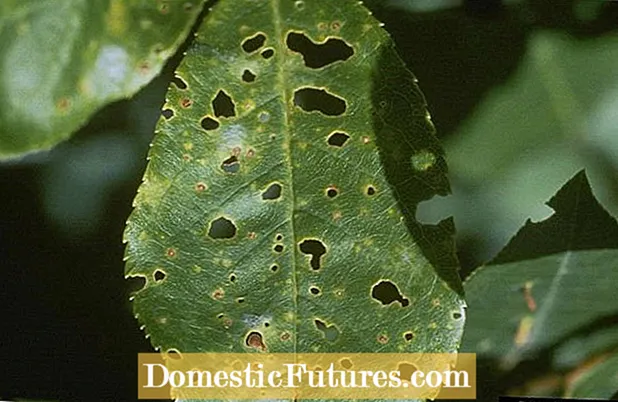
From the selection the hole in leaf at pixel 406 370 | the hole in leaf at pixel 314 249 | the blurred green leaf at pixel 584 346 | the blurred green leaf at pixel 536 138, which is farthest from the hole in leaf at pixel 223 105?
the blurred green leaf at pixel 584 346

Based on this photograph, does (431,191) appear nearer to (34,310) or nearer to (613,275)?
(613,275)

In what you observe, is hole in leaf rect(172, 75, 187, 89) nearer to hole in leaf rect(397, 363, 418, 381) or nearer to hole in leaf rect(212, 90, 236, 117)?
hole in leaf rect(212, 90, 236, 117)

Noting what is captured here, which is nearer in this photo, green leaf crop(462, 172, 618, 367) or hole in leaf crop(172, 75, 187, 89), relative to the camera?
hole in leaf crop(172, 75, 187, 89)

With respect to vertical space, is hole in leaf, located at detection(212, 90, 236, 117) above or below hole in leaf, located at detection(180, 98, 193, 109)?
above

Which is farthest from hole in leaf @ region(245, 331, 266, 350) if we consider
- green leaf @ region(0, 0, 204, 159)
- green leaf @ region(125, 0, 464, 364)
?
green leaf @ region(0, 0, 204, 159)

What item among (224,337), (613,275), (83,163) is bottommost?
(224,337)

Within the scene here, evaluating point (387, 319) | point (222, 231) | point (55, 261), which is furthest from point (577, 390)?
point (55, 261)

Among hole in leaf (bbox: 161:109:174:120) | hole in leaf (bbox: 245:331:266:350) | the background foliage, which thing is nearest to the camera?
hole in leaf (bbox: 161:109:174:120)

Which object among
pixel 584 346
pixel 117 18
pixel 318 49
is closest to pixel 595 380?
pixel 584 346
